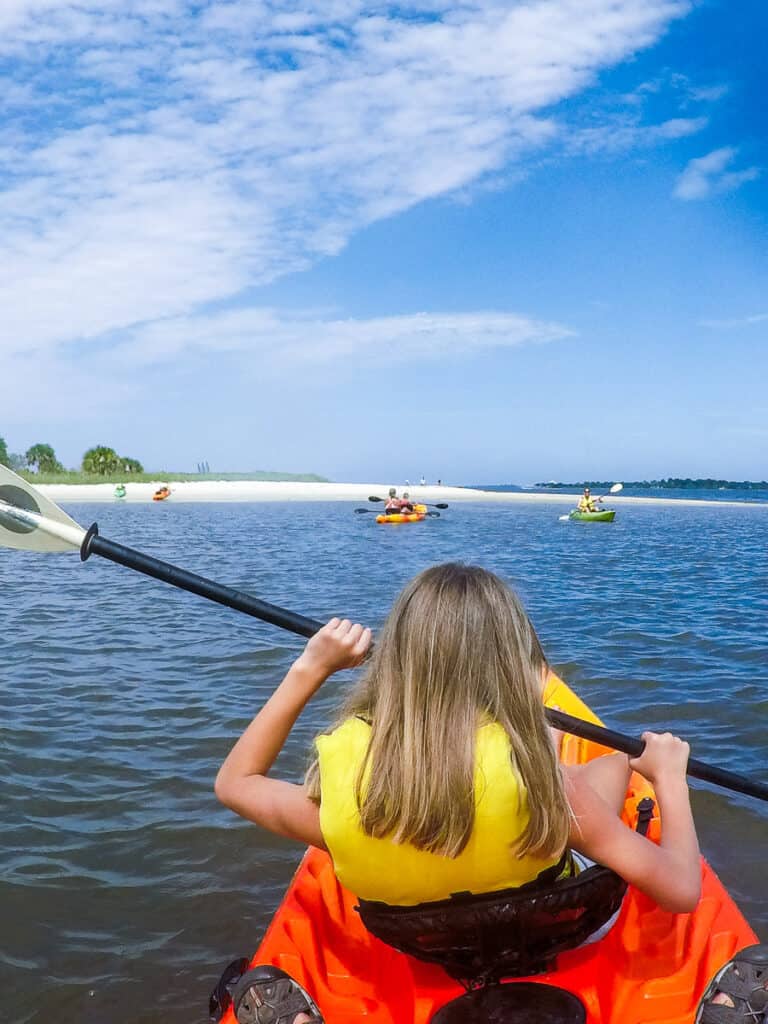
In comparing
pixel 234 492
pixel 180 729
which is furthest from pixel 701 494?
pixel 180 729

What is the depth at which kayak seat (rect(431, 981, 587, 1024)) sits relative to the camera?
2.11 m

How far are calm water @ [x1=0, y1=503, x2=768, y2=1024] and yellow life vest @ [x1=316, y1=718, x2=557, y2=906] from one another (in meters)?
1.53

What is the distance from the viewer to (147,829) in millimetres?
4336

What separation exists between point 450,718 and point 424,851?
288 mm

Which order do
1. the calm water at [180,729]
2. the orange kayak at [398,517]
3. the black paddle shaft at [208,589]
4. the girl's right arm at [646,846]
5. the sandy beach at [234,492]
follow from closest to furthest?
the girl's right arm at [646,846] → the black paddle shaft at [208,589] → the calm water at [180,729] → the orange kayak at [398,517] → the sandy beach at [234,492]

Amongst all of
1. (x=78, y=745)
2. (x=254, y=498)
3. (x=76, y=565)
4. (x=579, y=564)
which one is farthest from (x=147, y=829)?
(x=254, y=498)

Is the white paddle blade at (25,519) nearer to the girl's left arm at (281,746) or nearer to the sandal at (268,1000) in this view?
the girl's left arm at (281,746)

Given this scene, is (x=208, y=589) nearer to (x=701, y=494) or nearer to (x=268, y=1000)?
(x=268, y=1000)

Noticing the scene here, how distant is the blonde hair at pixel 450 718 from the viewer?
181 centimetres

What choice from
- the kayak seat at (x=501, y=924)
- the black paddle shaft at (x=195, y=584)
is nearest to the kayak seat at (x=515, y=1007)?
the kayak seat at (x=501, y=924)

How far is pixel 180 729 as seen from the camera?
19.1 ft

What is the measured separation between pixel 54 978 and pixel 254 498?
168 feet

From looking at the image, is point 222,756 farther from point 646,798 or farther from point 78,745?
point 646,798

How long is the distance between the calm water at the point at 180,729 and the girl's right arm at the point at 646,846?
178 cm
